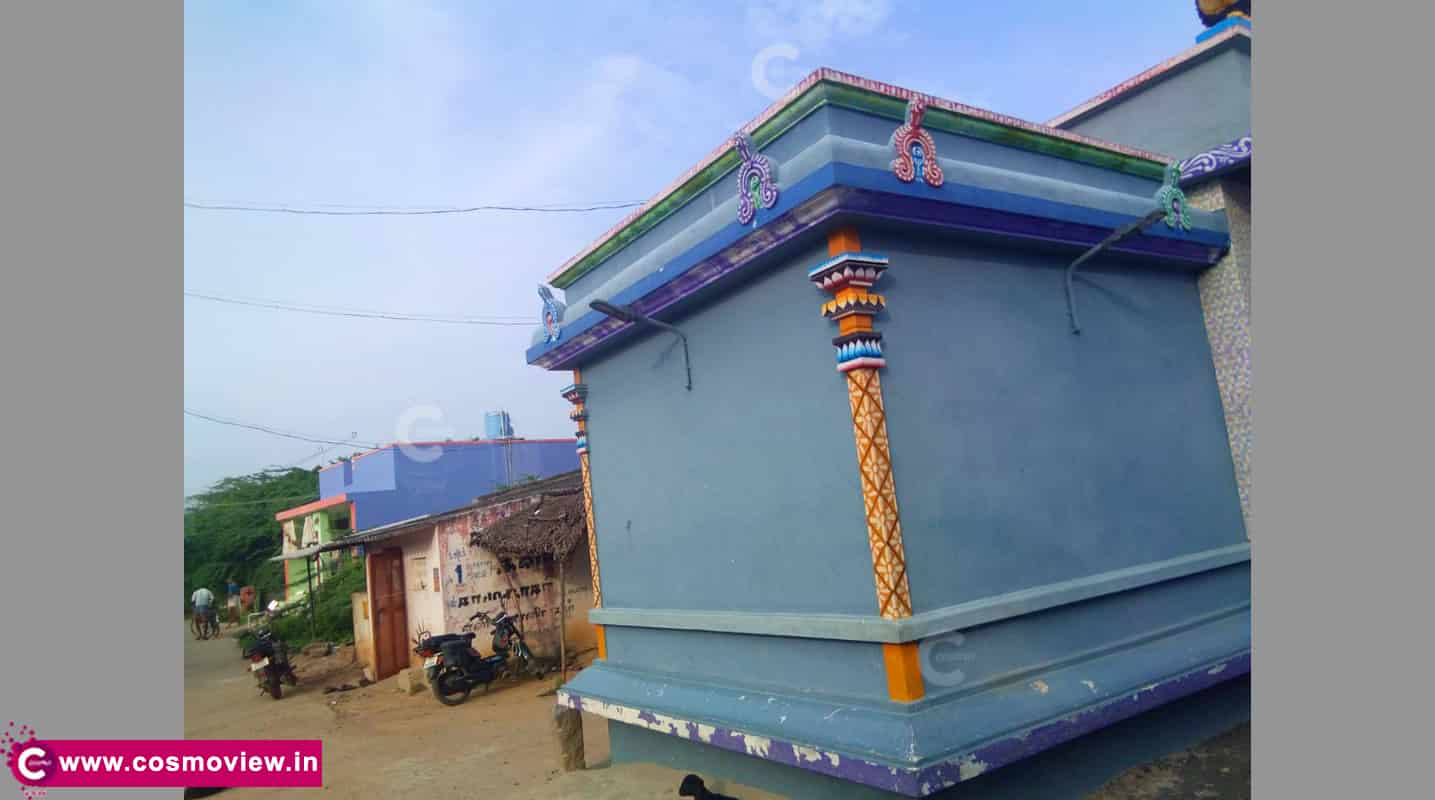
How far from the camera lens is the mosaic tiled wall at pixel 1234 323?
267 inches

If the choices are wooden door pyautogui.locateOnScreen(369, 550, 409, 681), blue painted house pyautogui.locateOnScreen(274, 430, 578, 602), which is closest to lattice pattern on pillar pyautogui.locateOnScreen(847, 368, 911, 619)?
wooden door pyautogui.locateOnScreen(369, 550, 409, 681)

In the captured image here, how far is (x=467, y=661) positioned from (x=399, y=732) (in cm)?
158

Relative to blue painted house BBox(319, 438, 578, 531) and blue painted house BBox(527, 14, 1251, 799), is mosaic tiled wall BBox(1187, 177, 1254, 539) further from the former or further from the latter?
blue painted house BBox(319, 438, 578, 531)

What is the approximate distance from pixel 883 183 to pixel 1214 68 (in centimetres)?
470

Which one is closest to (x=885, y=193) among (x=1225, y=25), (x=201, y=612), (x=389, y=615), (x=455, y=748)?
(x=1225, y=25)

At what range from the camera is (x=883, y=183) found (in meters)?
4.71

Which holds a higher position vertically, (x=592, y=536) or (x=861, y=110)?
(x=861, y=110)

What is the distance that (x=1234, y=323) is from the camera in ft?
22.4

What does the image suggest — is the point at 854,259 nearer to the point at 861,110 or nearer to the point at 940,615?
the point at 861,110

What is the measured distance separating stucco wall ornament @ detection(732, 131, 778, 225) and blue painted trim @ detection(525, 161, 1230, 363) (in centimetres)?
8

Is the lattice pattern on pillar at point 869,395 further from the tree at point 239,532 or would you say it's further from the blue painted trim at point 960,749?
the tree at point 239,532

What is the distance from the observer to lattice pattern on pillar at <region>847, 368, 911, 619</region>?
14.9 feet

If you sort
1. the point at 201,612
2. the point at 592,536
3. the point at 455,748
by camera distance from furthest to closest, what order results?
the point at 201,612 < the point at 455,748 < the point at 592,536
